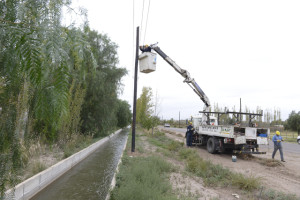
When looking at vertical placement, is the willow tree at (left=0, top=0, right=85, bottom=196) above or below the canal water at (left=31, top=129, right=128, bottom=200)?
above

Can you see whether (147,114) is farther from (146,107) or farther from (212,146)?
(212,146)

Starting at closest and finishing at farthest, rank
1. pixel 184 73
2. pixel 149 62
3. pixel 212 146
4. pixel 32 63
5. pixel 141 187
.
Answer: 1. pixel 32 63
2. pixel 141 187
3. pixel 149 62
4. pixel 212 146
5. pixel 184 73

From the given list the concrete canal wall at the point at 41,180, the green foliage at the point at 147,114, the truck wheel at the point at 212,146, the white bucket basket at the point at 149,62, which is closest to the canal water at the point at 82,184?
the concrete canal wall at the point at 41,180

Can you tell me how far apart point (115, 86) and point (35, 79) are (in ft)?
59.0

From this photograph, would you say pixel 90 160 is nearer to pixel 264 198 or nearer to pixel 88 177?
pixel 88 177

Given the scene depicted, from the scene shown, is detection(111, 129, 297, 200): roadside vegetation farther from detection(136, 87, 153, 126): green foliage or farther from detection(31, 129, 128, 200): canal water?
detection(136, 87, 153, 126): green foliage

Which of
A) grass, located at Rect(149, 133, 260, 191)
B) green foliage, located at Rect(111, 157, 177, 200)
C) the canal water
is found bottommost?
the canal water

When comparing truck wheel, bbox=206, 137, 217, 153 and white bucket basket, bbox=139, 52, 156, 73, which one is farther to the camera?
truck wheel, bbox=206, 137, 217, 153

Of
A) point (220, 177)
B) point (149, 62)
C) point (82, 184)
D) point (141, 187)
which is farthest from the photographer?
point (149, 62)

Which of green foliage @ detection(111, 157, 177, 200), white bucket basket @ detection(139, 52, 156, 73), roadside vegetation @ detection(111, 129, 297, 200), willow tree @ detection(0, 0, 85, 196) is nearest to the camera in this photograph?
willow tree @ detection(0, 0, 85, 196)

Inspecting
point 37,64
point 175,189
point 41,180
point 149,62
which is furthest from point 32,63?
point 149,62

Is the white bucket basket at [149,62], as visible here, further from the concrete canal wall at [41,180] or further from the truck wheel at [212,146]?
the truck wheel at [212,146]

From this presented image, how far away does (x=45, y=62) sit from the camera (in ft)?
4.28

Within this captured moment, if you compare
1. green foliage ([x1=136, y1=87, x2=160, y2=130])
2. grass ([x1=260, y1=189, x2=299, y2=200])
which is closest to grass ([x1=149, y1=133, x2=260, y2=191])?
grass ([x1=260, y1=189, x2=299, y2=200])
